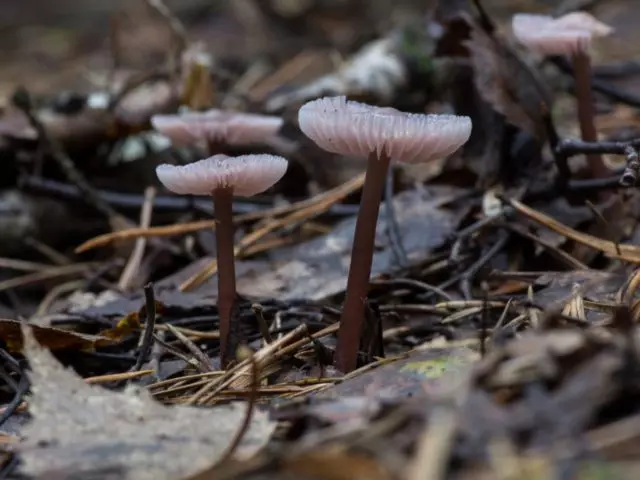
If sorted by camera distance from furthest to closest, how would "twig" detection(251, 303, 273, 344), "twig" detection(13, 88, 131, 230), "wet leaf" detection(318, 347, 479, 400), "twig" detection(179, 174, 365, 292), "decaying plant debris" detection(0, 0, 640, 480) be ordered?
"twig" detection(13, 88, 131, 230), "twig" detection(179, 174, 365, 292), "twig" detection(251, 303, 273, 344), "wet leaf" detection(318, 347, 479, 400), "decaying plant debris" detection(0, 0, 640, 480)

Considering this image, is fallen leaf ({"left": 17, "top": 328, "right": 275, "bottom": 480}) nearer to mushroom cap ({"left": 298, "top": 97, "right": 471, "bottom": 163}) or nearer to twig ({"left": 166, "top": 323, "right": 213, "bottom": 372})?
twig ({"left": 166, "top": 323, "right": 213, "bottom": 372})

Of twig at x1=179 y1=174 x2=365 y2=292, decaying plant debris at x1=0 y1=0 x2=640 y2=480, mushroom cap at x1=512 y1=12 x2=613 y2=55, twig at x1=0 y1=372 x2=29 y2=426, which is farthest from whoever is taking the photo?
twig at x1=179 y1=174 x2=365 y2=292

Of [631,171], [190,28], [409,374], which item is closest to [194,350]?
[409,374]

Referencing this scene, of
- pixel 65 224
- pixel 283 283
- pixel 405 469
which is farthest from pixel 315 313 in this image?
pixel 65 224

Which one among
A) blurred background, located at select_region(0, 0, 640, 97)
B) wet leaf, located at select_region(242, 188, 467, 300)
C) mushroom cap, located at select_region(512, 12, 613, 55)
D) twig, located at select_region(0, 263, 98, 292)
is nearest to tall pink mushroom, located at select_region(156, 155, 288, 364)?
wet leaf, located at select_region(242, 188, 467, 300)

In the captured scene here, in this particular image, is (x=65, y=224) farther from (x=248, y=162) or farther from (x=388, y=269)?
(x=248, y=162)

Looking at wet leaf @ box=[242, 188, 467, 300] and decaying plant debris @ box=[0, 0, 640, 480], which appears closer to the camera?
decaying plant debris @ box=[0, 0, 640, 480]

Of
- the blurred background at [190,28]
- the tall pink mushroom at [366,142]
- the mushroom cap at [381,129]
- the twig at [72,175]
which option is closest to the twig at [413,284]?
the tall pink mushroom at [366,142]
